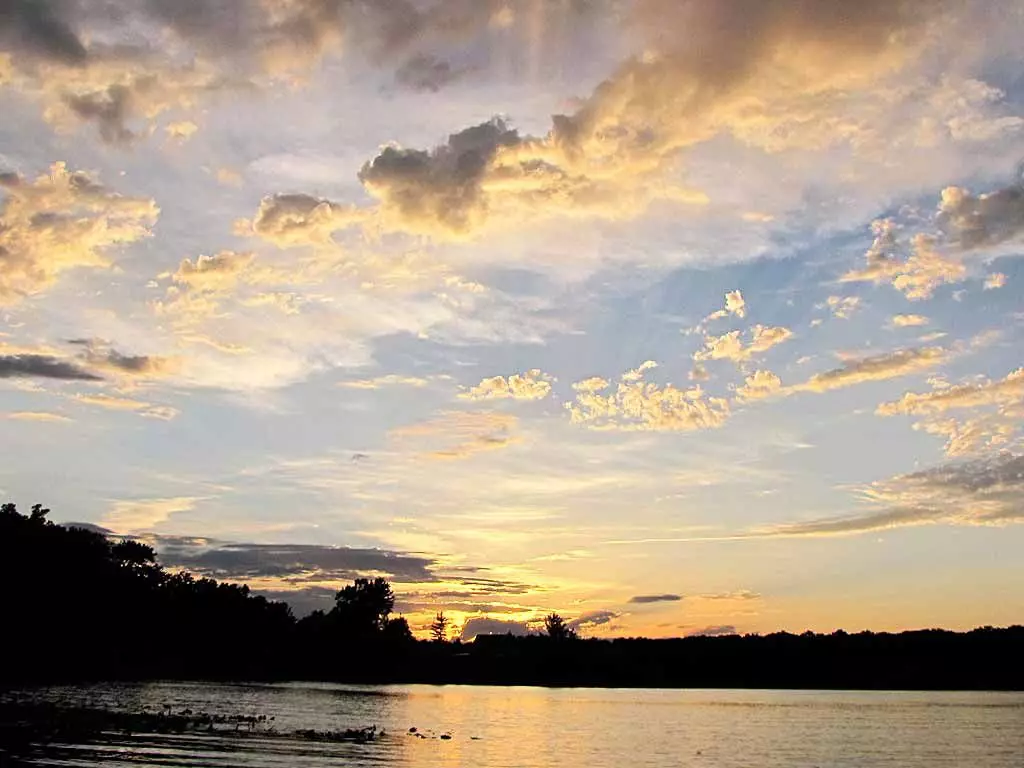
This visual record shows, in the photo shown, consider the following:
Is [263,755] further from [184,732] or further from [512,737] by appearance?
[512,737]

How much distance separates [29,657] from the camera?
155 metres

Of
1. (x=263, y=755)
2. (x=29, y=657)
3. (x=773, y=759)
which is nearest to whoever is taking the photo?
(x=263, y=755)

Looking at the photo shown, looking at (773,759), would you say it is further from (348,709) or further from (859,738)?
(348,709)

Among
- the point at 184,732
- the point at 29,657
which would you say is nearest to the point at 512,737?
the point at 184,732

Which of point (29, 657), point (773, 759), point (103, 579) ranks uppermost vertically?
point (103, 579)

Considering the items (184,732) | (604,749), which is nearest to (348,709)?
(604,749)

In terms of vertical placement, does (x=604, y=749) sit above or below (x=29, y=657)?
below

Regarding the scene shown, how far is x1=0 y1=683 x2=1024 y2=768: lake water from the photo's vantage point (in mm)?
61625

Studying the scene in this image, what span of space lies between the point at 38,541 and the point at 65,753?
397 feet

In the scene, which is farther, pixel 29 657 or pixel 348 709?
pixel 29 657

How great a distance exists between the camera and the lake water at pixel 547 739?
61625 mm

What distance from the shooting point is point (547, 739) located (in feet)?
320

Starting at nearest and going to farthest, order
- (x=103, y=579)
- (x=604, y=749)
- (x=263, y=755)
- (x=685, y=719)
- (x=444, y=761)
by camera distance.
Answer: (x=263, y=755) → (x=444, y=761) → (x=604, y=749) → (x=685, y=719) → (x=103, y=579)

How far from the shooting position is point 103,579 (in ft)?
604
